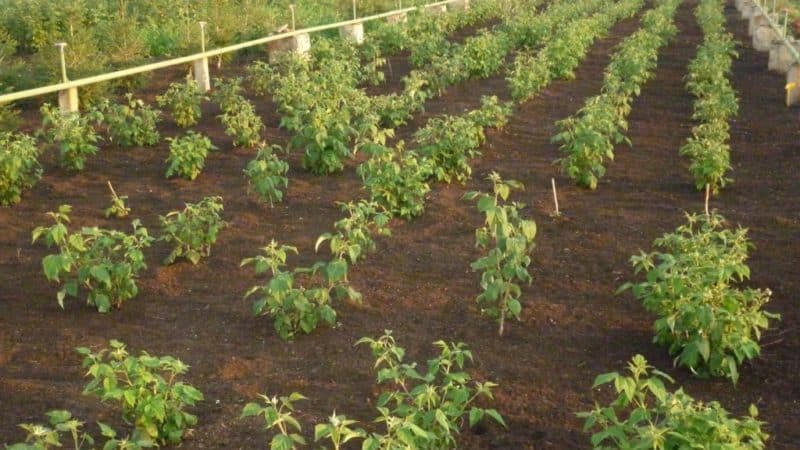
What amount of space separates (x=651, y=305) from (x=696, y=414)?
180cm

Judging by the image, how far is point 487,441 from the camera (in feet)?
15.5

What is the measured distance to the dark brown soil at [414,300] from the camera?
510 centimetres

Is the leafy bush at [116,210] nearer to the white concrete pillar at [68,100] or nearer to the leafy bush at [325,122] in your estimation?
the leafy bush at [325,122]

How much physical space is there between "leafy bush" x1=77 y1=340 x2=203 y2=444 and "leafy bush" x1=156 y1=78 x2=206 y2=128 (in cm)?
670

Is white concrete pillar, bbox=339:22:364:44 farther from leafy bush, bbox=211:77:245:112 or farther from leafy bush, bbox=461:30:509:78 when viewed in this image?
leafy bush, bbox=211:77:245:112

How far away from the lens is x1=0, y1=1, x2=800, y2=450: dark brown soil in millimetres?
5098

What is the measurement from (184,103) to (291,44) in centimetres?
524

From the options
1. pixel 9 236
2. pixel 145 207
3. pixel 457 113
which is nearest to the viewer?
pixel 9 236

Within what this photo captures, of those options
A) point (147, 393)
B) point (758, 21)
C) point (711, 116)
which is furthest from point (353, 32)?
point (147, 393)

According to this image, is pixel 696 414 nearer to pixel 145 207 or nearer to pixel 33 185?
pixel 145 207

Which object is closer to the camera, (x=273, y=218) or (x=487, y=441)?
(x=487, y=441)

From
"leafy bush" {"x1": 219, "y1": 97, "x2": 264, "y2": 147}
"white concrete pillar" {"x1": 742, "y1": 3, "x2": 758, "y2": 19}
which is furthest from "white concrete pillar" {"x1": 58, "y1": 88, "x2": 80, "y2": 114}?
"white concrete pillar" {"x1": 742, "y1": 3, "x2": 758, "y2": 19}

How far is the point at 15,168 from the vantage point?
8109 millimetres

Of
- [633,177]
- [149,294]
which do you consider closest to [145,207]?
[149,294]
